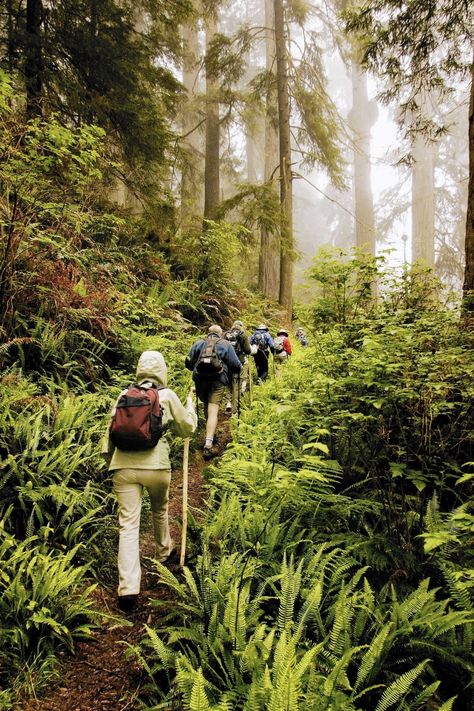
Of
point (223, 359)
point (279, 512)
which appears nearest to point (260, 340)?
point (223, 359)

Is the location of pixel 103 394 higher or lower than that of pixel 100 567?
higher

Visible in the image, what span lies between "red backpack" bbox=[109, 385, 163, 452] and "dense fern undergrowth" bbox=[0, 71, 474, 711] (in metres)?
0.94

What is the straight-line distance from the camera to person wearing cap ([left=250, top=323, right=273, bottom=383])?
8.61 m

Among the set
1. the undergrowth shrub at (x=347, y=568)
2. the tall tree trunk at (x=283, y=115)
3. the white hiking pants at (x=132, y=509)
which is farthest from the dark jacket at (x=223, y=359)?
the tall tree trunk at (x=283, y=115)

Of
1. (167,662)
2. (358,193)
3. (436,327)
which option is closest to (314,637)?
(167,662)

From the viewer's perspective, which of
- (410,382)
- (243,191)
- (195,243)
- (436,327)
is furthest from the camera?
(243,191)

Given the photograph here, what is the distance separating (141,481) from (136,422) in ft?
1.81

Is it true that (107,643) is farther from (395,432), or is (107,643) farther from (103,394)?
(103,394)

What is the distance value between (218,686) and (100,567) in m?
1.68

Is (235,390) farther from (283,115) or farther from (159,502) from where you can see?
(283,115)

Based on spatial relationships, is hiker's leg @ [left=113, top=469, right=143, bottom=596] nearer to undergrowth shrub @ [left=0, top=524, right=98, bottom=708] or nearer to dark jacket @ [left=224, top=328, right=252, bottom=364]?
undergrowth shrub @ [left=0, top=524, right=98, bottom=708]

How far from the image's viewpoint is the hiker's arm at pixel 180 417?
3.66m

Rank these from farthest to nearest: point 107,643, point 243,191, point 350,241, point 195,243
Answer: point 350,241
point 243,191
point 195,243
point 107,643

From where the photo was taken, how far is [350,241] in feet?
96.6
